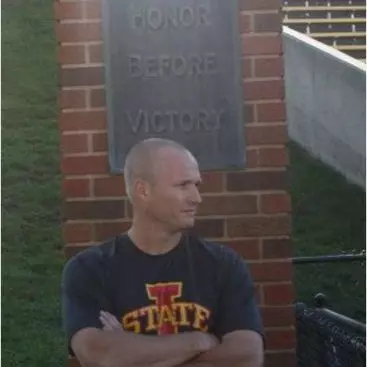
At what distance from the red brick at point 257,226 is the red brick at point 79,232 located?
523 millimetres

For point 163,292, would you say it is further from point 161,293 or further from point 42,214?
point 42,214

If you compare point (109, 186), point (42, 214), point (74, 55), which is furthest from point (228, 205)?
point (42, 214)

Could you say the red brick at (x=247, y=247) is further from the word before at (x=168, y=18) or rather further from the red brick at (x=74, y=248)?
the word before at (x=168, y=18)

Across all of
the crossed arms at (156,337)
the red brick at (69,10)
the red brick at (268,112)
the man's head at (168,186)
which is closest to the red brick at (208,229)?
the man's head at (168,186)

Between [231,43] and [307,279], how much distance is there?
9.13 feet

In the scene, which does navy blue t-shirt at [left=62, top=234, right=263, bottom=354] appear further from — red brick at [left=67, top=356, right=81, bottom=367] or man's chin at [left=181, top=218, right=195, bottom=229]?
red brick at [left=67, top=356, right=81, bottom=367]

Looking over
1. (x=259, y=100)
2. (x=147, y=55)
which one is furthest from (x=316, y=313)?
(x=147, y=55)

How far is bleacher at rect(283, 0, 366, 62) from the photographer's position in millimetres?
7309

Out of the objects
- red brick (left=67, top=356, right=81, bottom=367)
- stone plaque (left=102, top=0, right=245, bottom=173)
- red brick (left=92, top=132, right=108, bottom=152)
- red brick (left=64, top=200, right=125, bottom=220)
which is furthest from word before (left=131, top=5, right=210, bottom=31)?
red brick (left=67, top=356, right=81, bottom=367)

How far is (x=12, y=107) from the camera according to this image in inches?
276

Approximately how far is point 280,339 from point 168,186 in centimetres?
80

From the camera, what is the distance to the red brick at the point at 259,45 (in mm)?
3332

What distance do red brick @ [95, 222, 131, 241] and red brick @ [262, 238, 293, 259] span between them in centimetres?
54

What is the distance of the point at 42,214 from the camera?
611 centimetres
